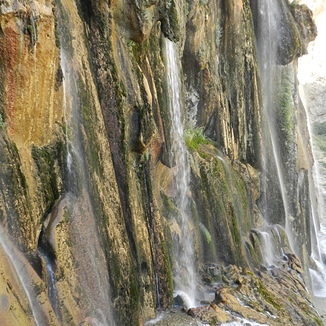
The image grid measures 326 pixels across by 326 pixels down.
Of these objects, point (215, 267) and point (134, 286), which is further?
point (215, 267)

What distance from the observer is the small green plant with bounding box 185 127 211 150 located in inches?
520

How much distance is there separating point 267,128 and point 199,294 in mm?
9023

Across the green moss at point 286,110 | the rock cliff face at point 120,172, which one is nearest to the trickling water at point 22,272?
the rock cliff face at point 120,172

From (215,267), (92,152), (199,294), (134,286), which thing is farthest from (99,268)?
(215,267)

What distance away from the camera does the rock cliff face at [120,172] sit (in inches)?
223

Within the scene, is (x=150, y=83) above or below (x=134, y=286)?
above

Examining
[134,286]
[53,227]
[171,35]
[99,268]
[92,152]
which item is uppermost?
[171,35]

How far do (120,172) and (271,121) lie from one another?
1193cm

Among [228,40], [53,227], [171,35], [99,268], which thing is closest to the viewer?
[53,227]

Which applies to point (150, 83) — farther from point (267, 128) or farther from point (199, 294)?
point (267, 128)

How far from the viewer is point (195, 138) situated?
1394 cm

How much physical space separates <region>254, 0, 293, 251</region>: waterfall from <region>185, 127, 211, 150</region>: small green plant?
142 inches

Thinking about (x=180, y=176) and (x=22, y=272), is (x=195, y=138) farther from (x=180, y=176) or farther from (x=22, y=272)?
(x=22, y=272)

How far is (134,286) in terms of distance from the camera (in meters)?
7.76
